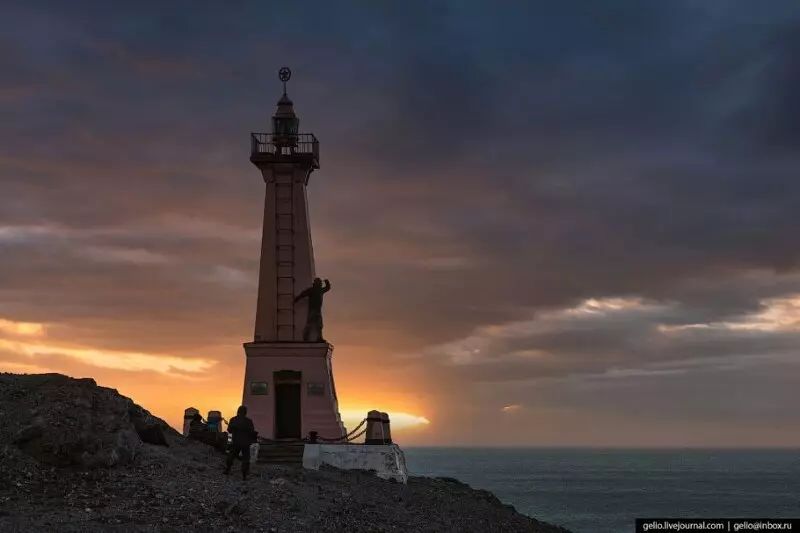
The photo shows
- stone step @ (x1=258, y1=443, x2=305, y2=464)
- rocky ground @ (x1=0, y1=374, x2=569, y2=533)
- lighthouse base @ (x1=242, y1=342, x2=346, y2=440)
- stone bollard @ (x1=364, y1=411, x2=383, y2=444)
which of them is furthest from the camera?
lighthouse base @ (x1=242, y1=342, x2=346, y2=440)

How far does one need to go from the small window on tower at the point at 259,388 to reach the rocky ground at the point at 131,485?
806 centimetres

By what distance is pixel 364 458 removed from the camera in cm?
3120

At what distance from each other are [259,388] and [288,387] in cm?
111

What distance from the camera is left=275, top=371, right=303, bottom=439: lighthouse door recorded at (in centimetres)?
3491

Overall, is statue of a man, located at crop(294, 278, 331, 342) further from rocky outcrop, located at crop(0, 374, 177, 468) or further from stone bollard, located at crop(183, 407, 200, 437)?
rocky outcrop, located at crop(0, 374, 177, 468)

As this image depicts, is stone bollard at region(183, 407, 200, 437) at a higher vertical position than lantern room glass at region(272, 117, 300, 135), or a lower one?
lower

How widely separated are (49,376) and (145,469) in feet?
14.7

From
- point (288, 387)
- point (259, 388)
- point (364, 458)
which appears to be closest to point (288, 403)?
point (288, 387)

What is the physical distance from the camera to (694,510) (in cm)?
7838

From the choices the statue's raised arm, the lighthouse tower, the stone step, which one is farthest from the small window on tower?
the stone step

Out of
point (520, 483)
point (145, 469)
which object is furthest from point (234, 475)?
point (520, 483)

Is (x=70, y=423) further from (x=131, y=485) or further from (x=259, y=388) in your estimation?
(x=259, y=388)

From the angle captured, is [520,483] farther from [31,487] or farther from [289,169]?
[31,487]

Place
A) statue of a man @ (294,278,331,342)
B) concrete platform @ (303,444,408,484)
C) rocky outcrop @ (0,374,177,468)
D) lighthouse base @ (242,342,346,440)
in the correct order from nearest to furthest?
rocky outcrop @ (0,374,177,468) → concrete platform @ (303,444,408,484) → lighthouse base @ (242,342,346,440) → statue of a man @ (294,278,331,342)
